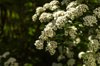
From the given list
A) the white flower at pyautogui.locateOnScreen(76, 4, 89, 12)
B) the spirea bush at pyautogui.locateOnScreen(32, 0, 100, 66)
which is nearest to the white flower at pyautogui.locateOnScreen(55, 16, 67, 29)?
the spirea bush at pyautogui.locateOnScreen(32, 0, 100, 66)

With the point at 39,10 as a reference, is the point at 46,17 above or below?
below

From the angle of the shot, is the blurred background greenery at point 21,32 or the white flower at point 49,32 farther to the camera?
the blurred background greenery at point 21,32

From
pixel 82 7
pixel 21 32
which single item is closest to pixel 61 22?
pixel 82 7

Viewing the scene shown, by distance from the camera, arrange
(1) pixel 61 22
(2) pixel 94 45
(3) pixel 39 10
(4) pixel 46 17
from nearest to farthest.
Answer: (1) pixel 61 22 → (2) pixel 94 45 → (4) pixel 46 17 → (3) pixel 39 10

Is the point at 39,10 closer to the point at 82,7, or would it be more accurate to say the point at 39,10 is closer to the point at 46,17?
the point at 46,17

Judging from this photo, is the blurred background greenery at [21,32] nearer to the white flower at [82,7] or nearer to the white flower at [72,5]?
the white flower at [72,5]

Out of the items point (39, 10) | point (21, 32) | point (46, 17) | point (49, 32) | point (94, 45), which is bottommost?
A: point (94, 45)

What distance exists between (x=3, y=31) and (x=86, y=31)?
3104 mm

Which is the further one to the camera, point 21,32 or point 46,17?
point 21,32

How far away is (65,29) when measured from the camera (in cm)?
409

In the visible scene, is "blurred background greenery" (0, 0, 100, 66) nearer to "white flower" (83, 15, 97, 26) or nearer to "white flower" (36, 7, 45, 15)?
"white flower" (36, 7, 45, 15)

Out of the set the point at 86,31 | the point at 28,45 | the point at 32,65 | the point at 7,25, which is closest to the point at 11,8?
the point at 7,25

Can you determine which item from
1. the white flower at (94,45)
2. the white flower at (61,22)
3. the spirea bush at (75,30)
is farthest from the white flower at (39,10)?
the white flower at (94,45)

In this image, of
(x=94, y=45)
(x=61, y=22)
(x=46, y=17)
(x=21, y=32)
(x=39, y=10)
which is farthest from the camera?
(x=21, y=32)
